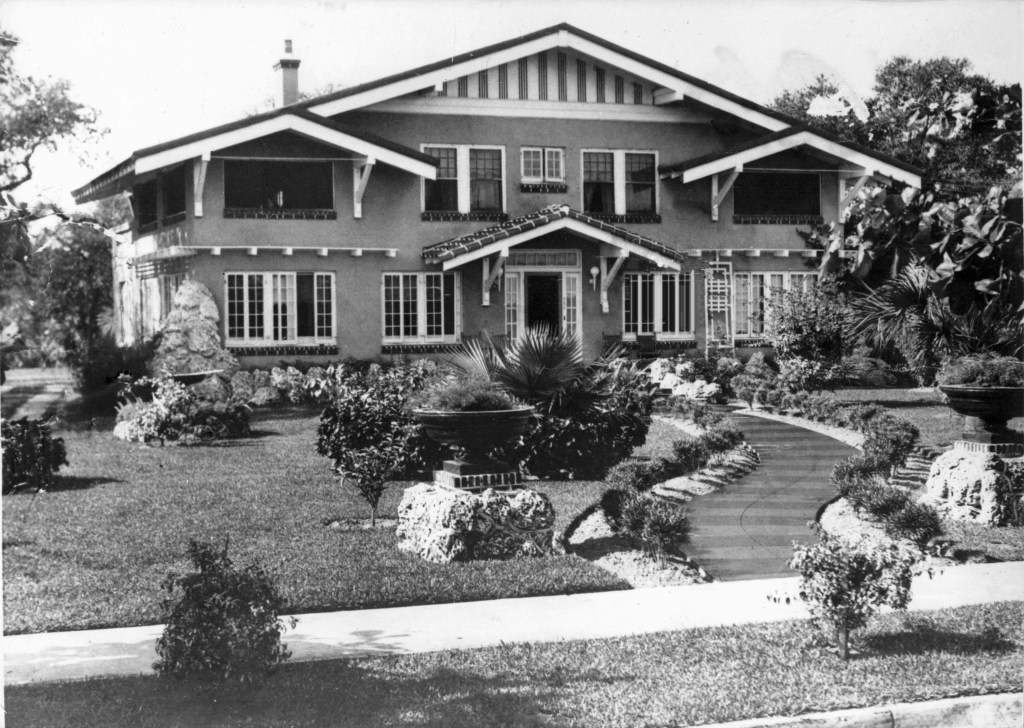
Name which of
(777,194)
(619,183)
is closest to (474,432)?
(619,183)

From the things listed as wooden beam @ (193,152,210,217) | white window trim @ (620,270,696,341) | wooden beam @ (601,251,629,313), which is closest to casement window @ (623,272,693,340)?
white window trim @ (620,270,696,341)

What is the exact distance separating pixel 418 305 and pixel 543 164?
1.47 meters

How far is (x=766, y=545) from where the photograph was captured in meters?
8.98

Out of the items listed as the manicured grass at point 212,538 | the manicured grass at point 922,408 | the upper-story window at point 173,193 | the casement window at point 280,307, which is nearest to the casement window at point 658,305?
the manicured grass at point 922,408

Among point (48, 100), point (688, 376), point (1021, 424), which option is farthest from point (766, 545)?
point (48, 100)

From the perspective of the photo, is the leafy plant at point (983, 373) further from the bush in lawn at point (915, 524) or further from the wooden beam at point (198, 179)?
the wooden beam at point (198, 179)

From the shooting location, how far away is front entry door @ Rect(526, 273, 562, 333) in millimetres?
8562

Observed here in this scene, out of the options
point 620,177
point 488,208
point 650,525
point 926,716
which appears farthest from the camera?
point 650,525

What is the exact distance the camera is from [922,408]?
960cm

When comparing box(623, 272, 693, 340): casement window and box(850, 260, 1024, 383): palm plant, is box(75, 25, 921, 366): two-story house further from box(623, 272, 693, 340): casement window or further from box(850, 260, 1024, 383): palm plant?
box(850, 260, 1024, 383): palm plant

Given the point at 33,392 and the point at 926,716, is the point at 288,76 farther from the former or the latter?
the point at 926,716

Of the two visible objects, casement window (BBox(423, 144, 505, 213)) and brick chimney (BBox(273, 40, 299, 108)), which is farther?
casement window (BBox(423, 144, 505, 213))

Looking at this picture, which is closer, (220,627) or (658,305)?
(220,627)

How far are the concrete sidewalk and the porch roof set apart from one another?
2.63 m
